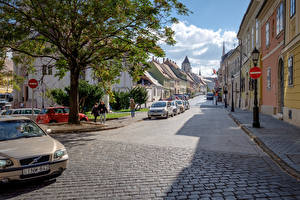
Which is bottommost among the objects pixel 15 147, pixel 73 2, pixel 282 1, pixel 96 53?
pixel 15 147

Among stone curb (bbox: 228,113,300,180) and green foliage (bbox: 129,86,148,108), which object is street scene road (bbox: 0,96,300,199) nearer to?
stone curb (bbox: 228,113,300,180)

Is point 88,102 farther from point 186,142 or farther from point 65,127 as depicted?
point 186,142

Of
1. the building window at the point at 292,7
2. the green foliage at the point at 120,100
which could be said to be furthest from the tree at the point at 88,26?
the green foliage at the point at 120,100

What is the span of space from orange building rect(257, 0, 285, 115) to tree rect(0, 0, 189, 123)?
752 centimetres

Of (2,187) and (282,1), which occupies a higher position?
(282,1)

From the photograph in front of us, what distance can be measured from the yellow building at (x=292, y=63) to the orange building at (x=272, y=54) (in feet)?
4.21

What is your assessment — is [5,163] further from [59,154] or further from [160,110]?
[160,110]

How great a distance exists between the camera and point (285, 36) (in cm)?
1588

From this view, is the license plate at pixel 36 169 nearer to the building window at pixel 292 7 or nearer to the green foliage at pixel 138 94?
the building window at pixel 292 7

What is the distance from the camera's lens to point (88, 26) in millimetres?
13672

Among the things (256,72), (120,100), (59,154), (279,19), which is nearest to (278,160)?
(59,154)

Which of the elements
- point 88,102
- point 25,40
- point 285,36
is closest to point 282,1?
point 285,36

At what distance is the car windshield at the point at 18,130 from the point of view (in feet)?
19.5

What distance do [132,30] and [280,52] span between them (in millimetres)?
9649
